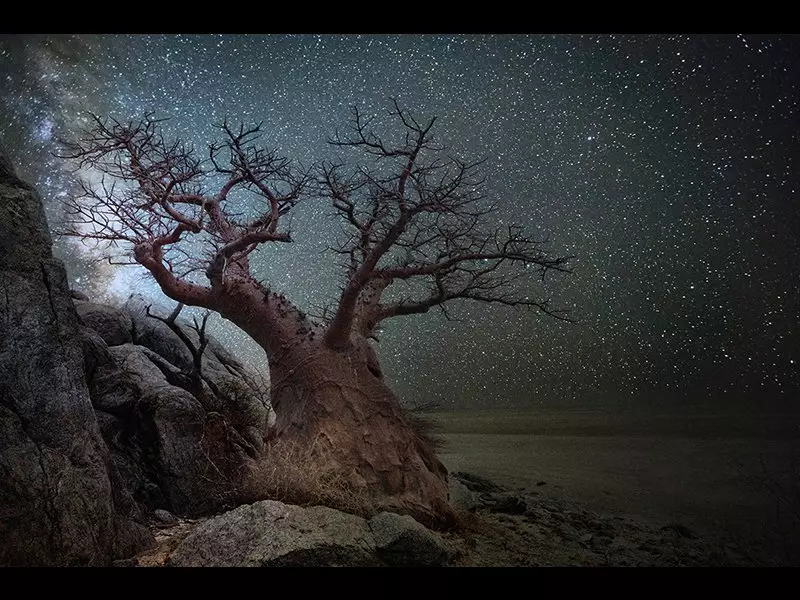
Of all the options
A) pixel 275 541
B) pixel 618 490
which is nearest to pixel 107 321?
pixel 275 541

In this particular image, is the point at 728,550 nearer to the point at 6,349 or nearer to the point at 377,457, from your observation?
the point at 377,457

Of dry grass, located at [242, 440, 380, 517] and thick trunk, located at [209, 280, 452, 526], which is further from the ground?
thick trunk, located at [209, 280, 452, 526]

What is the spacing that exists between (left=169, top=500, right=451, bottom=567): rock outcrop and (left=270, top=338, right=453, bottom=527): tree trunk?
356mm

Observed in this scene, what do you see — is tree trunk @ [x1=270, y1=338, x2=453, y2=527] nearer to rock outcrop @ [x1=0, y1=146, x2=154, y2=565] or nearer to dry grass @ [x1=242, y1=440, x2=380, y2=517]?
dry grass @ [x1=242, y1=440, x2=380, y2=517]

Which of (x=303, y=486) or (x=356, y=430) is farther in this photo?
(x=356, y=430)

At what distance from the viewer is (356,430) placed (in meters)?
3.96

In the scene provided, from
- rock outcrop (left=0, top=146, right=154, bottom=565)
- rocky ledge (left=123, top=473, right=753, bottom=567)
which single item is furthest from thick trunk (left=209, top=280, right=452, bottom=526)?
rock outcrop (left=0, top=146, right=154, bottom=565)

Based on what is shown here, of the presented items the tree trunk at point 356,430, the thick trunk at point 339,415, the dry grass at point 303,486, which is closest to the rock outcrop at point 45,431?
the dry grass at point 303,486

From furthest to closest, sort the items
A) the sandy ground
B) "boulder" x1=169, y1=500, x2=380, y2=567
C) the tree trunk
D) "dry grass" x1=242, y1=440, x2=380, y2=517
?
the sandy ground < the tree trunk < "dry grass" x1=242, y1=440, x2=380, y2=517 < "boulder" x1=169, y1=500, x2=380, y2=567

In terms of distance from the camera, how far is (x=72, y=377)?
3.51 metres

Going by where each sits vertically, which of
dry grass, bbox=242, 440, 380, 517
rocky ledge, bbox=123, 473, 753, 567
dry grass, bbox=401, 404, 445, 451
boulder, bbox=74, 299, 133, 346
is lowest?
rocky ledge, bbox=123, 473, 753, 567

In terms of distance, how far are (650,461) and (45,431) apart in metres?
4.39

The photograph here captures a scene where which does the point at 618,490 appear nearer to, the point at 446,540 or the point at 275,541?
the point at 446,540

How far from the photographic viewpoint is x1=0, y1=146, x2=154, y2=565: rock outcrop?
3.18 m
